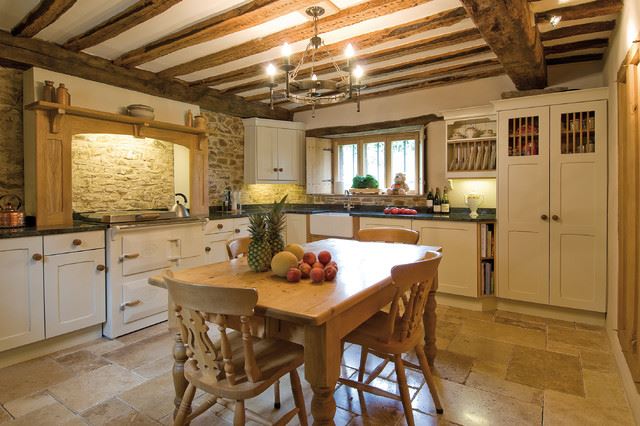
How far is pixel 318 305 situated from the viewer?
4.68ft

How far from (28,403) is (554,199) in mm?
4298

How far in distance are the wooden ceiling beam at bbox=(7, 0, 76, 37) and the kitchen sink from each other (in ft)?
10.6

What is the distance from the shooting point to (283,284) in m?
1.74

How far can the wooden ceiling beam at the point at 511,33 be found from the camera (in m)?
2.17

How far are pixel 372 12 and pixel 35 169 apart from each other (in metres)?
2.99

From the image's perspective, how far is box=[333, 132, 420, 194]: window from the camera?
5018 mm

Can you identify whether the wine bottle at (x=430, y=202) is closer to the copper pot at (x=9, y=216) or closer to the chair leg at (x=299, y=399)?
the chair leg at (x=299, y=399)

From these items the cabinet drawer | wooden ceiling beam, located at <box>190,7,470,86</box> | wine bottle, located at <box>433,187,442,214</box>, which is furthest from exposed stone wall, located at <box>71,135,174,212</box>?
wine bottle, located at <box>433,187,442,214</box>

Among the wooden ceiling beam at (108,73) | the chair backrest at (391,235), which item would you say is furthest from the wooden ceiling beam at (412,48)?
the chair backrest at (391,235)

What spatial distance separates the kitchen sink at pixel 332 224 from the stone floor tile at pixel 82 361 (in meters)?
2.79

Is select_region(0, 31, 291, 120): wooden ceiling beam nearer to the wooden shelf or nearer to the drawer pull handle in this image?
the wooden shelf

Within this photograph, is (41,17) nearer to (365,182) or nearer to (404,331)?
(404,331)

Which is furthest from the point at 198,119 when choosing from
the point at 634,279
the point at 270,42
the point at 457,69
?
the point at 634,279

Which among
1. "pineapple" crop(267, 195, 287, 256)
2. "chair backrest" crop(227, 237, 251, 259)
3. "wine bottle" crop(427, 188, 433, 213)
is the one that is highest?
"wine bottle" crop(427, 188, 433, 213)
